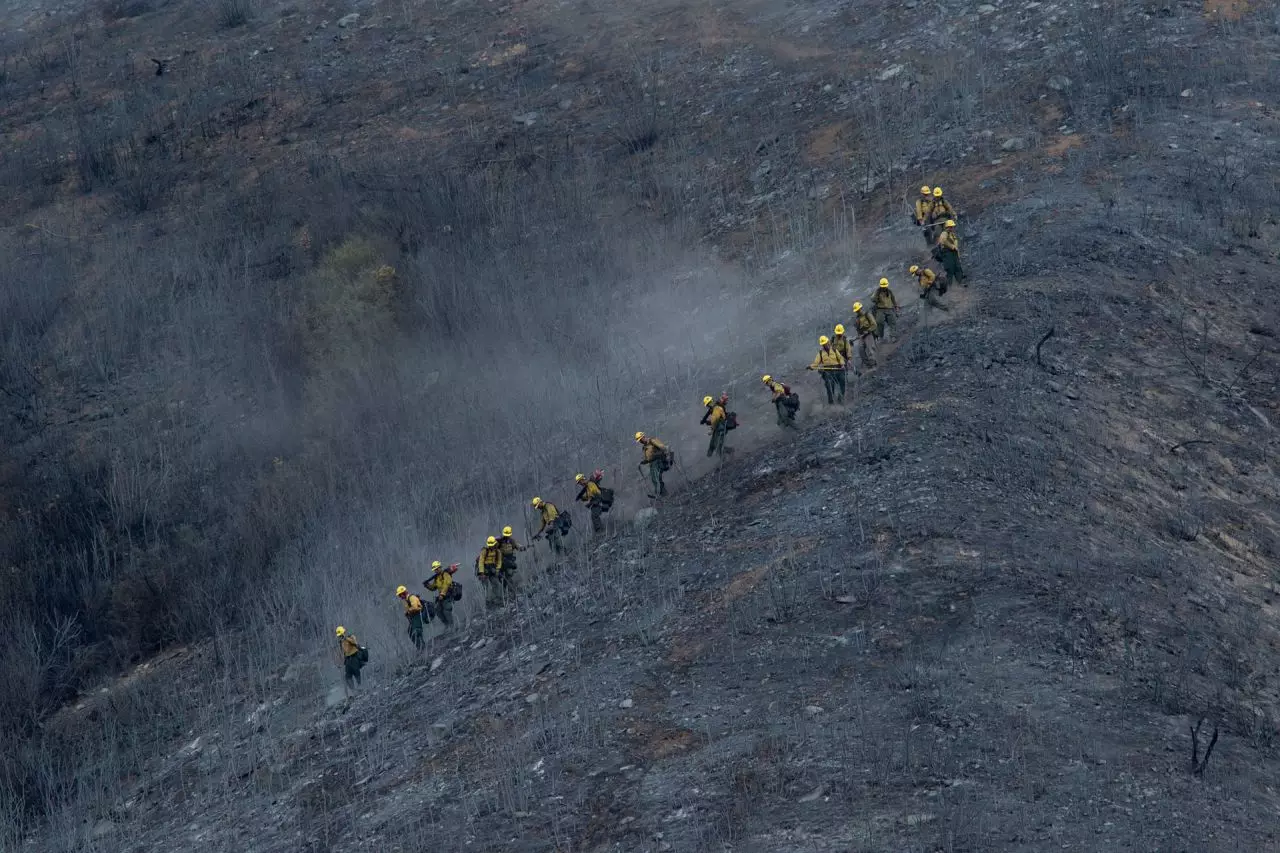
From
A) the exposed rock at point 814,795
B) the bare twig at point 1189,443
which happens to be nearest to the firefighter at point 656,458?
the bare twig at point 1189,443

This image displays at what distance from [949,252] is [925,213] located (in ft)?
4.94

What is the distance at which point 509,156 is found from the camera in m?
30.2

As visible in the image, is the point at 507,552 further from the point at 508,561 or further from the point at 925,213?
the point at 925,213

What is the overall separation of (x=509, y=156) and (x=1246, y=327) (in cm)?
1451

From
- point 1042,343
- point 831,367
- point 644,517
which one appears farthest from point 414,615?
point 1042,343

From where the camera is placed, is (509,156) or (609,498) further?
(509,156)

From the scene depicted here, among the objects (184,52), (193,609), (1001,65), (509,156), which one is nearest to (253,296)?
(509,156)

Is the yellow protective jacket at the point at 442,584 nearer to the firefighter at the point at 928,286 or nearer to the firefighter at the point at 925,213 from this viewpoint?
the firefighter at the point at 928,286

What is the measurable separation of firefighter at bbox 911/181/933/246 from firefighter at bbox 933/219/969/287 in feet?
2.80

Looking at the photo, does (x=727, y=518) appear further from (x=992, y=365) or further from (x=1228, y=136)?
(x=1228, y=136)

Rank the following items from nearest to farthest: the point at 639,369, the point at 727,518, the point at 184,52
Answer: the point at 727,518
the point at 639,369
the point at 184,52

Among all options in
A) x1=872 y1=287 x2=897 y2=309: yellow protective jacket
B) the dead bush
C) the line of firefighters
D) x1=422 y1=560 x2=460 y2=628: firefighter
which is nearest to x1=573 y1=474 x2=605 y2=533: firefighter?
the line of firefighters

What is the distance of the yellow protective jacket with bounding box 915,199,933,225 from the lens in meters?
21.5

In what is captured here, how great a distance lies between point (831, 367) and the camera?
18766 millimetres
